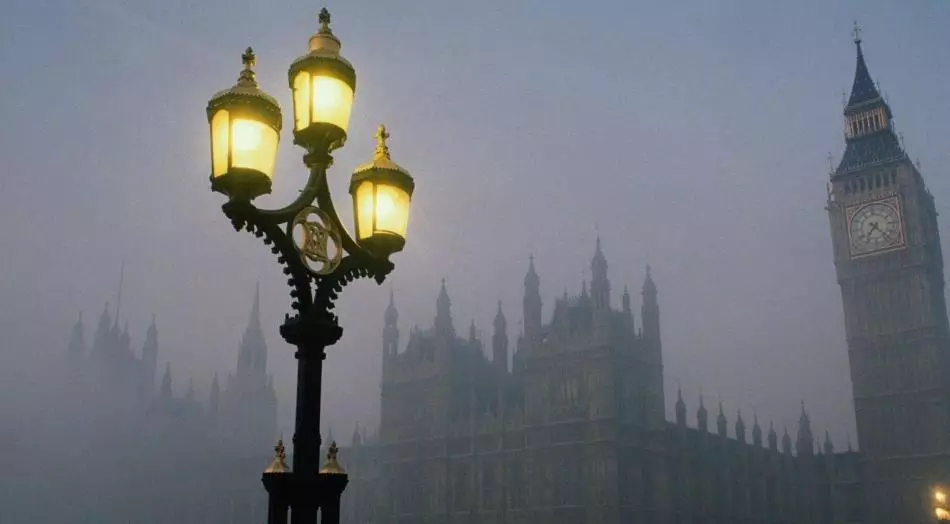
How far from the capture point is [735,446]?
188ft

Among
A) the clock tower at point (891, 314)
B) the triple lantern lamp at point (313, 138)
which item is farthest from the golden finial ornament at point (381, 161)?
the clock tower at point (891, 314)

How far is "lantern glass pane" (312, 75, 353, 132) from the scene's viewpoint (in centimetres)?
551

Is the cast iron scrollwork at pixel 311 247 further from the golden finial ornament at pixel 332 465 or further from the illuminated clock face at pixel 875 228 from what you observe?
the illuminated clock face at pixel 875 228

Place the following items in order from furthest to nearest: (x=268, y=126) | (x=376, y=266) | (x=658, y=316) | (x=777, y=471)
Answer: (x=777, y=471)
(x=658, y=316)
(x=376, y=266)
(x=268, y=126)

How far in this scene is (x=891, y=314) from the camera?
62.3 meters

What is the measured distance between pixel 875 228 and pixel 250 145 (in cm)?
6675

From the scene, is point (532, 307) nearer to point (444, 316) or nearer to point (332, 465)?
point (444, 316)

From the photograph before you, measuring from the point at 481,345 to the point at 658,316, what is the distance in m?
13.9

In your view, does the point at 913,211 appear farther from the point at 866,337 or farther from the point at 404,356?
the point at 404,356

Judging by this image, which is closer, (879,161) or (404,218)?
(404,218)

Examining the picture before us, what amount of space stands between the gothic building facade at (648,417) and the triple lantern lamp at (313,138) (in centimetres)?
4218

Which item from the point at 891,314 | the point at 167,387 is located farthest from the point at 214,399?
the point at 891,314

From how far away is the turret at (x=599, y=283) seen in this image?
51.7 metres

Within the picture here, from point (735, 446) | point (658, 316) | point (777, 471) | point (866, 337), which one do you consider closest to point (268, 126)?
point (658, 316)
